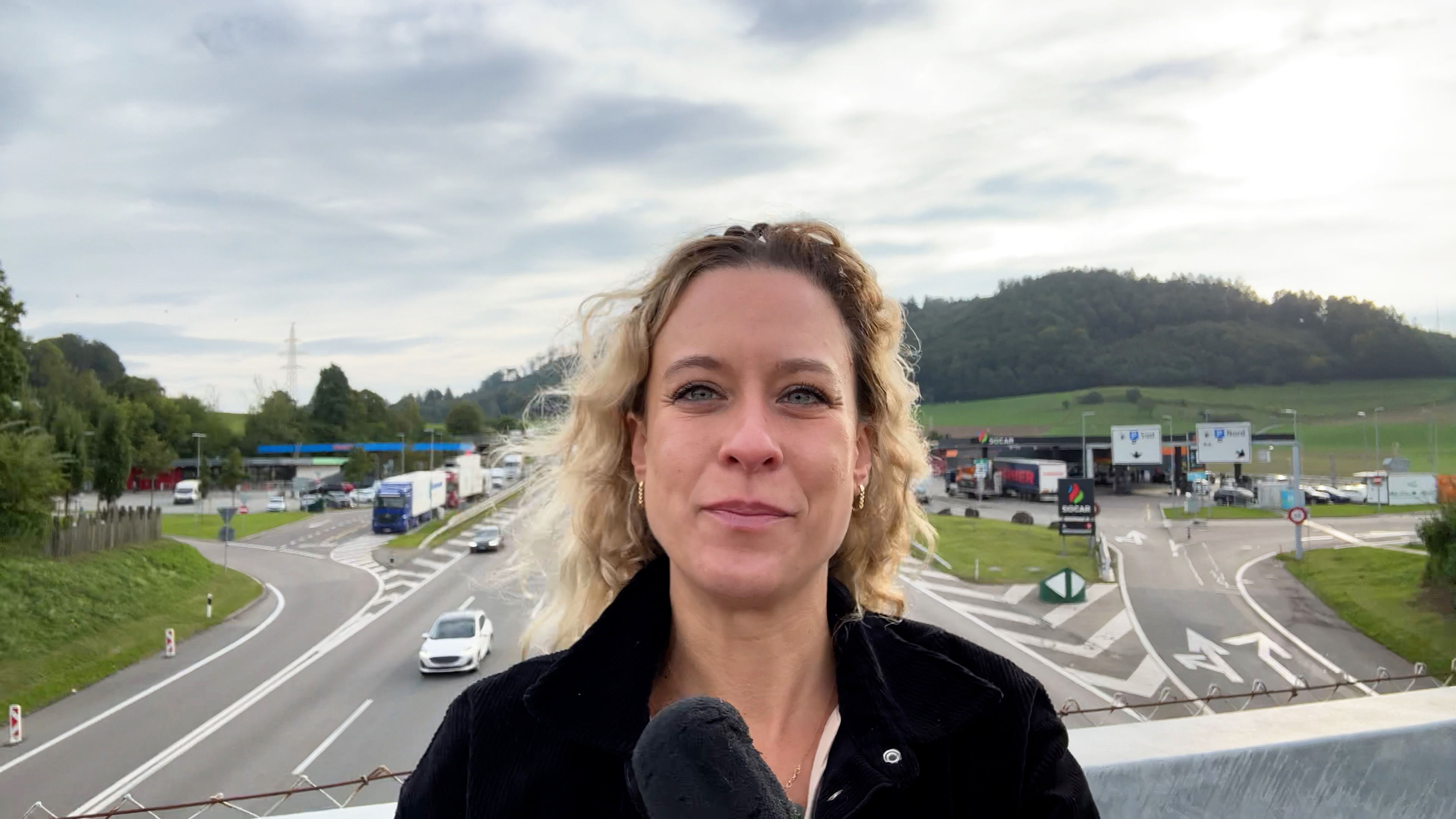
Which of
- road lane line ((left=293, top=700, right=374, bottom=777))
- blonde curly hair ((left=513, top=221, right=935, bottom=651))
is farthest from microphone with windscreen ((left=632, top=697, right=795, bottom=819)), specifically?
road lane line ((left=293, top=700, right=374, bottom=777))

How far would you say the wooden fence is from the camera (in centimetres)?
1518

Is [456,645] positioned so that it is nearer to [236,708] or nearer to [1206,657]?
[236,708]

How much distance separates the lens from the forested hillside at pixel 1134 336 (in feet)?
137

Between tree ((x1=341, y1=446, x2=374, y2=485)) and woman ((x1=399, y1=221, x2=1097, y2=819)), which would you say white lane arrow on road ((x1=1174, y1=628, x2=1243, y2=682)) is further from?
tree ((x1=341, y1=446, x2=374, y2=485))

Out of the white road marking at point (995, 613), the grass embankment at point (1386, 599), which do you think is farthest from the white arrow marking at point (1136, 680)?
the grass embankment at point (1386, 599)

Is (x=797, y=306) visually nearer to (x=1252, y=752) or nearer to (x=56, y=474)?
(x=1252, y=752)

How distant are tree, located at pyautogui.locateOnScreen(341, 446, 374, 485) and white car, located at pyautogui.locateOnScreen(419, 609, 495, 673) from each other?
3833cm

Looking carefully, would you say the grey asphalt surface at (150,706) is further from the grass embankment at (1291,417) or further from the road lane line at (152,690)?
the grass embankment at (1291,417)

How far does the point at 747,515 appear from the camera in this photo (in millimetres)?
1044

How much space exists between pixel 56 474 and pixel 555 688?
1872 centimetres

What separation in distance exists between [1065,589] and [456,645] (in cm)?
1154

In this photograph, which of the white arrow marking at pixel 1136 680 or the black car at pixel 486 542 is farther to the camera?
the black car at pixel 486 542

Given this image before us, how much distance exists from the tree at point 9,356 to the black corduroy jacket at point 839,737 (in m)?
21.4

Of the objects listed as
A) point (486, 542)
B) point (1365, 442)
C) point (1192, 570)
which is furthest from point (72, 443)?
point (1365, 442)
